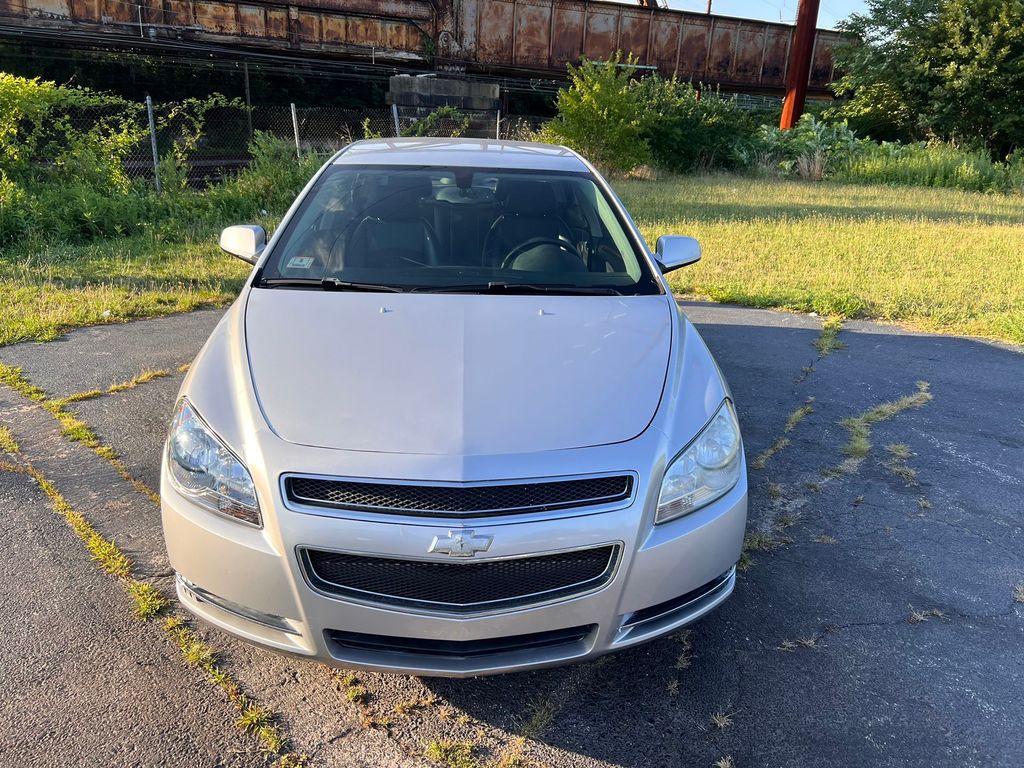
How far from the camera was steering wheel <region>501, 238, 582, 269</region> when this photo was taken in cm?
336

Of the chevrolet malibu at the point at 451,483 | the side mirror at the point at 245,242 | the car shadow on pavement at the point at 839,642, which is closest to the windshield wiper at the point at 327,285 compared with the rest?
the chevrolet malibu at the point at 451,483

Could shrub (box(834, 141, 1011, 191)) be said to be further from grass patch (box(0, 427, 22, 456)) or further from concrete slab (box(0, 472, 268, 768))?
concrete slab (box(0, 472, 268, 768))

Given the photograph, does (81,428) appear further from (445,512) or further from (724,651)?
(724,651)

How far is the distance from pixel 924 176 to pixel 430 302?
1863cm

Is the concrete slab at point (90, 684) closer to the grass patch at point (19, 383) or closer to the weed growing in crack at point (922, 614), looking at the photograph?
the grass patch at point (19, 383)

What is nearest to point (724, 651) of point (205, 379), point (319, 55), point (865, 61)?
point (205, 379)

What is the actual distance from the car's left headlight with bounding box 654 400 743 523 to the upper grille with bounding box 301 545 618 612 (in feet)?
0.84

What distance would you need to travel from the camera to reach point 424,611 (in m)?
2.00

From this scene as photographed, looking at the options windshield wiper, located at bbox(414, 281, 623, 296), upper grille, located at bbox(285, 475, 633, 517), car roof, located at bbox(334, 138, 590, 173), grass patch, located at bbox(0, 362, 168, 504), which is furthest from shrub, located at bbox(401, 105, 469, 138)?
upper grille, located at bbox(285, 475, 633, 517)

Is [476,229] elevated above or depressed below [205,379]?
above

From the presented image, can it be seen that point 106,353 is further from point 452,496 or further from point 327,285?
point 452,496

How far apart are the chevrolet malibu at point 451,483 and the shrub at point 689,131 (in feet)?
58.3

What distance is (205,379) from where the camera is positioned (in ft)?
8.21

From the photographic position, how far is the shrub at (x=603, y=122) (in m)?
17.0
